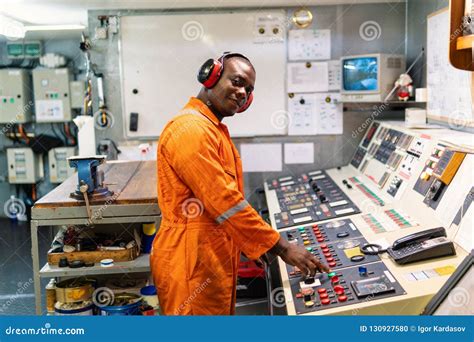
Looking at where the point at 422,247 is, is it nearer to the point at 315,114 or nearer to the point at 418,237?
the point at 418,237

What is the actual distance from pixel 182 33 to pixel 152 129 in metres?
0.77

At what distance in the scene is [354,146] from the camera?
429 cm

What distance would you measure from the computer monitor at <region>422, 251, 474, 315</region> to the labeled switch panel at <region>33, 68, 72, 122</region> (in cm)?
578

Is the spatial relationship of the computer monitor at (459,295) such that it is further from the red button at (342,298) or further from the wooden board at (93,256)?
the wooden board at (93,256)

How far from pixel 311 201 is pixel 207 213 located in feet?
4.49

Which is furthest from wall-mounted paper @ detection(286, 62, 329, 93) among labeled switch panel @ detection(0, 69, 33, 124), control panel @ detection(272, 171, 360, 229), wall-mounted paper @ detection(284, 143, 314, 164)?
labeled switch panel @ detection(0, 69, 33, 124)

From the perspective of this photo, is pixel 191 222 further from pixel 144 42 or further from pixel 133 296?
pixel 144 42

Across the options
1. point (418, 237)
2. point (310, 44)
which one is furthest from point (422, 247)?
point (310, 44)

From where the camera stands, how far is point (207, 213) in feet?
6.61

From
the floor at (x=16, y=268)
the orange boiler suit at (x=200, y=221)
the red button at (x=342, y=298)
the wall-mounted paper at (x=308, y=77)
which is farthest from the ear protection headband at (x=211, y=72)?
the floor at (x=16, y=268)

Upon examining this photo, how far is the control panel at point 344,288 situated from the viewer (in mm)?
1757

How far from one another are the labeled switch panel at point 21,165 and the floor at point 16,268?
0.52 metres

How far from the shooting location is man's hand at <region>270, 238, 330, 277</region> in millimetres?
1920

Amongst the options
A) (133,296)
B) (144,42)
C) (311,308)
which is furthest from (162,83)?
(311,308)
